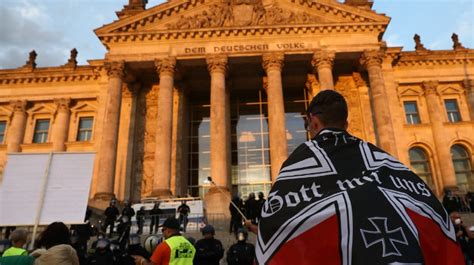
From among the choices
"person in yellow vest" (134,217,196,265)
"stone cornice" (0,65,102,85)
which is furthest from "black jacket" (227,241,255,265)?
"stone cornice" (0,65,102,85)

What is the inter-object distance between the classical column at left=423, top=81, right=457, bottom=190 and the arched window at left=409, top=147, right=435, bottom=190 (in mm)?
1060

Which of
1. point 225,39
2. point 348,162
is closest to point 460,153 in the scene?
point 225,39

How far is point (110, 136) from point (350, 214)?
81.7 ft

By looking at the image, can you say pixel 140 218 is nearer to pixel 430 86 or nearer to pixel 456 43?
pixel 430 86

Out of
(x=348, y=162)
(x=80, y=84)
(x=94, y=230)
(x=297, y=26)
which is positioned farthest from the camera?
(x=80, y=84)

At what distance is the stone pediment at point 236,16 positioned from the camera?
2717 centimetres

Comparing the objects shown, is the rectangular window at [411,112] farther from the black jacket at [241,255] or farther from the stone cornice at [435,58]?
the black jacket at [241,255]

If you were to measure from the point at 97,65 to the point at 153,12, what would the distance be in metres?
7.09

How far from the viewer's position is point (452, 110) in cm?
3152

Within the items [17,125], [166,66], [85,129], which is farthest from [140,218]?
[17,125]

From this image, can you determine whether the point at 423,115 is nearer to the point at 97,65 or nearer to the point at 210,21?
the point at 210,21

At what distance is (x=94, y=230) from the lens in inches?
720

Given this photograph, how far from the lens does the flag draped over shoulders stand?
5.11ft

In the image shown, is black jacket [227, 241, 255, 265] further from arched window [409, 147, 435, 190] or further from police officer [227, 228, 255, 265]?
arched window [409, 147, 435, 190]
